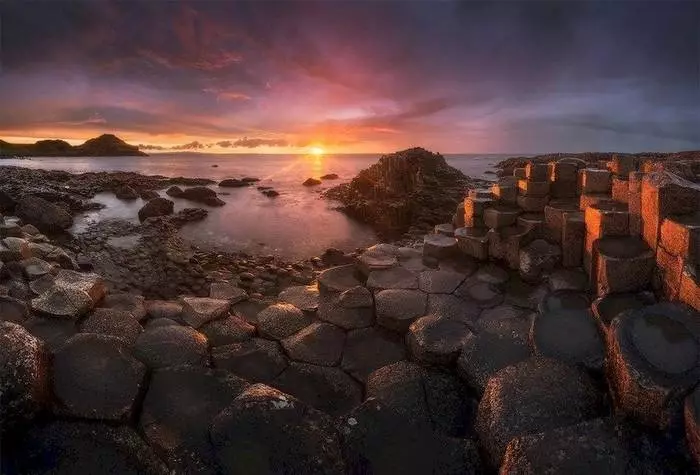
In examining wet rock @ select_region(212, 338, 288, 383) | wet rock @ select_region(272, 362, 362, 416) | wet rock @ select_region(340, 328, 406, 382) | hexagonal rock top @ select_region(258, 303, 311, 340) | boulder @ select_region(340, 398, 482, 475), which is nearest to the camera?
boulder @ select_region(340, 398, 482, 475)

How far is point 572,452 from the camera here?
255cm

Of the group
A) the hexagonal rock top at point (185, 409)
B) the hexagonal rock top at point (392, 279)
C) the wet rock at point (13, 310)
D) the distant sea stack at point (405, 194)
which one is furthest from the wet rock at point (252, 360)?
the distant sea stack at point (405, 194)

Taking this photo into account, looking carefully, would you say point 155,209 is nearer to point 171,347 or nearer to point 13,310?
point 13,310

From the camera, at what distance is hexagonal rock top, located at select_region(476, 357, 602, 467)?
119 inches

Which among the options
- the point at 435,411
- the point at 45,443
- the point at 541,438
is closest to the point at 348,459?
the point at 435,411

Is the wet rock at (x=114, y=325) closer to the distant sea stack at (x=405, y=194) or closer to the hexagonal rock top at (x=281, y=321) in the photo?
the hexagonal rock top at (x=281, y=321)

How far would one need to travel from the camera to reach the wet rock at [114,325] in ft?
14.8

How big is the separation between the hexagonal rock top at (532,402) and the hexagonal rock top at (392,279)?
8.09 ft

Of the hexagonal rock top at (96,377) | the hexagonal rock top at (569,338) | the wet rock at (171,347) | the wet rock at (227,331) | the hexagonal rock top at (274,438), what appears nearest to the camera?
the hexagonal rock top at (274,438)

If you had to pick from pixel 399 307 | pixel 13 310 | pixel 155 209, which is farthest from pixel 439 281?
pixel 155 209

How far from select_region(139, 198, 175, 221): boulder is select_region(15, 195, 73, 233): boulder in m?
3.46

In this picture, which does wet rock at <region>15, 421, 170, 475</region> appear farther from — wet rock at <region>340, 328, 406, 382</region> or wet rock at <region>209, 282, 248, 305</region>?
wet rock at <region>209, 282, 248, 305</region>

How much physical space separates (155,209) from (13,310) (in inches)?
543

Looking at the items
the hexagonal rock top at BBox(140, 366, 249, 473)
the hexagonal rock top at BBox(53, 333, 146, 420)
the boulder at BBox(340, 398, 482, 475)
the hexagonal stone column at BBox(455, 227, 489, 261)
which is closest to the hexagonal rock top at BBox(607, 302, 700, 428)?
the boulder at BBox(340, 398, 482, 475)
